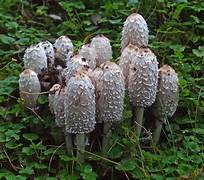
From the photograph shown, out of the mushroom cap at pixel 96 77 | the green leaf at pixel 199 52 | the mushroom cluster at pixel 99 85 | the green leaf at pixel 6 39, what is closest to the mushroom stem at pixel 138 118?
the mushroom cluster at pixel 99 85

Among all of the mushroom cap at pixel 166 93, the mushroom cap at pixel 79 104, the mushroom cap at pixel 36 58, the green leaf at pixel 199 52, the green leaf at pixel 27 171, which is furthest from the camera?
the green leaf at pixel 199 52

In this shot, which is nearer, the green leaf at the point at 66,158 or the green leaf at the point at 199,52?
the green leaf at the point at 66,158

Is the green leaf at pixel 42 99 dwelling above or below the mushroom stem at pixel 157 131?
above

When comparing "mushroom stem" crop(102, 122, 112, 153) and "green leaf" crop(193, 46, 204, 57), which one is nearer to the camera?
"mushroom stem" crop(102, 122, 112, 153)

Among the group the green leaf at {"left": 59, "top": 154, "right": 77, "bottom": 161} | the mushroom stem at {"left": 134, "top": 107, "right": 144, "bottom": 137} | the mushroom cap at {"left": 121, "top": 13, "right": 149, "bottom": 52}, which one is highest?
the mushroom cap at {"left": 121, "top": 13, "right": 149, "bottom": 52}

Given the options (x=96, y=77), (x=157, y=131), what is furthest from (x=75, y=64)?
(x=157, y=131)

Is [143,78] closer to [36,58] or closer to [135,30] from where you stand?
[135,30]

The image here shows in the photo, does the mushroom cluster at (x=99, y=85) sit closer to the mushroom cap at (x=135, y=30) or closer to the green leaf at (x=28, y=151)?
the mushroom cap at (x=135, y=30)

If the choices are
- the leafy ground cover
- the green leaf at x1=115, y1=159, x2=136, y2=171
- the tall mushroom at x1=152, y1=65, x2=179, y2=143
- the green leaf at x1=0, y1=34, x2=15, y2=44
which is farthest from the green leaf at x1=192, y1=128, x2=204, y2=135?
the green leaf at x1=0, y1=34, x2=15, y2=44

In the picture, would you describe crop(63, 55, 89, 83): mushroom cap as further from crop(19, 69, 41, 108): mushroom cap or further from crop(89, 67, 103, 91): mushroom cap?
crop(19, 69, 41, 108): mushroom cap
